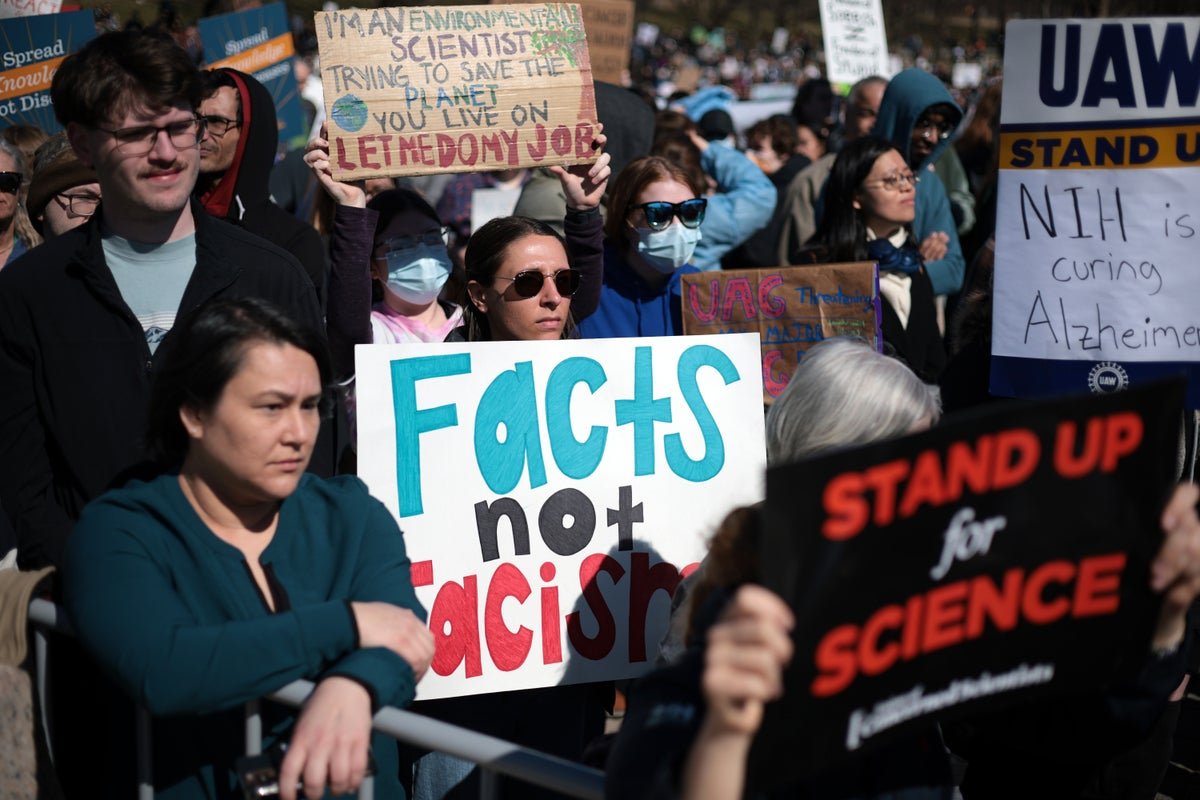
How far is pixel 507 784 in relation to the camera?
309cm

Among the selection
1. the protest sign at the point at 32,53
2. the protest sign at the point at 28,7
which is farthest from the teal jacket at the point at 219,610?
the protest sign at the point at 28,7

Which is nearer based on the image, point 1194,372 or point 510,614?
point 510,614

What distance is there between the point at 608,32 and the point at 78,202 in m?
4.66

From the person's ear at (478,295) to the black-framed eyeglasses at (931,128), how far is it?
3250mm

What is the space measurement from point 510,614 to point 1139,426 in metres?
1.65

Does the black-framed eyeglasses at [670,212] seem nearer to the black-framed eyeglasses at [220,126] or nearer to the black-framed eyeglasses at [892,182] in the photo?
the black-framed eyeglasses at [892,182]

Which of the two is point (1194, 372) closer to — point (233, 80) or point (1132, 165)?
point (1132, 165)

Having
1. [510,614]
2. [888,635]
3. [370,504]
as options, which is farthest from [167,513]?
[888,635]

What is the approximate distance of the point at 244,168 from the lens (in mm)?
4711

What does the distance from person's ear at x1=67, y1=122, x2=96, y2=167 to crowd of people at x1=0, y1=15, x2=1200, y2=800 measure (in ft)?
0.04

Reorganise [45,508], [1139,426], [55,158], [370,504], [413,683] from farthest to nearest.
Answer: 1. [55,158]
2. [45,508]
3. [370,504]
4. [413,683]
5. [1139,426]

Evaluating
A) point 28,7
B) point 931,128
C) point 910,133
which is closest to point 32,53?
point 28,7

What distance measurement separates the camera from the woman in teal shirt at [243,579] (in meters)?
2.22

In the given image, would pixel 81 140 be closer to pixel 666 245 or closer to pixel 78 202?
pixel 78 202
